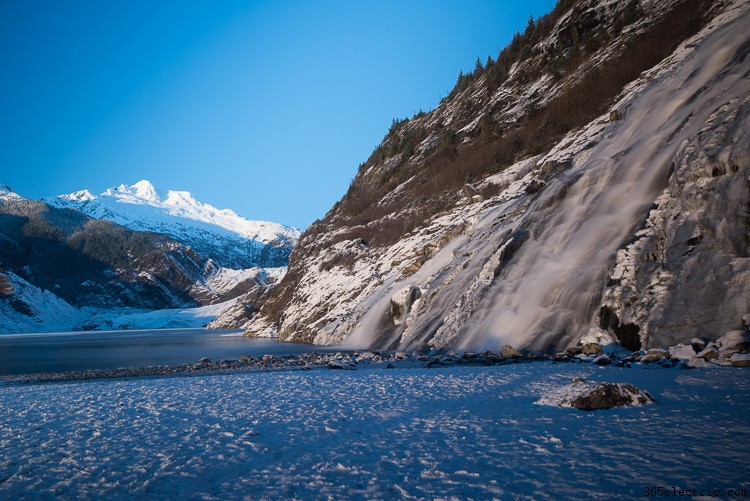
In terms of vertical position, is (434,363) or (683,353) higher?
(683,353)

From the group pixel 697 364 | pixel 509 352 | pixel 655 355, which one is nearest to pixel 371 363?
pixel 509 352

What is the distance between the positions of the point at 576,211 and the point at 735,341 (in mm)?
10451

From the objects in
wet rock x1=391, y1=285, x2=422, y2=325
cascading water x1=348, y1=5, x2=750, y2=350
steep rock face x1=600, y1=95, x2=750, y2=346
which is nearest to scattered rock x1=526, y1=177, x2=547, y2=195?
cascading water x1=348, y1=5, x2=750, y2=350

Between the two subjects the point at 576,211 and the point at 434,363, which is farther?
the point at 576,211

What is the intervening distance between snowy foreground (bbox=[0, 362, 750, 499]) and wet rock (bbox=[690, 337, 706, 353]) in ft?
4.69

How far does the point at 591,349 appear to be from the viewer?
1351 cm

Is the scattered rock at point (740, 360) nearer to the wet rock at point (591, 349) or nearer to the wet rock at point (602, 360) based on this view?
the wet rock at point (602, 360)

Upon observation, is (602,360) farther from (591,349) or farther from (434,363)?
(434,363)

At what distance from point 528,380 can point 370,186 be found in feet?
197

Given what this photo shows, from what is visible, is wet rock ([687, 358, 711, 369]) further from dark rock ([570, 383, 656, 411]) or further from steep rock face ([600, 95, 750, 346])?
dark rock ([570, 383, 656, 411])

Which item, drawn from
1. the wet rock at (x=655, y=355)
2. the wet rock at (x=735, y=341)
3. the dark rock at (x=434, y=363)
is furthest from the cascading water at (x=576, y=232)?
the wet rock at (x=735, y=341)

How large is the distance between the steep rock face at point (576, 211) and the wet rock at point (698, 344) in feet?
1.87

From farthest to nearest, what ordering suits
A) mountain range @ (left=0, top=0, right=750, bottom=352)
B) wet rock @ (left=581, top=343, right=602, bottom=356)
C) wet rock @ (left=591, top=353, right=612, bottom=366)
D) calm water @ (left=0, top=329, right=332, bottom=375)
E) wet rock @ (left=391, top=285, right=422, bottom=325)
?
1. calm water @ (left=0, top=329, right=332, bottom=375)
2. wet rock @ (left=391, top=285, right=422, bottom=325)
3. wet rock @ (left=581, top=343, right=602, bottom=356)
4. mountain range @ (left=0, top=0, right=750, bottom=352)
5. wet rock @ (left=591, top=353, right=612, bottom=366)

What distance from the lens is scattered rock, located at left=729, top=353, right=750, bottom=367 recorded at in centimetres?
897
